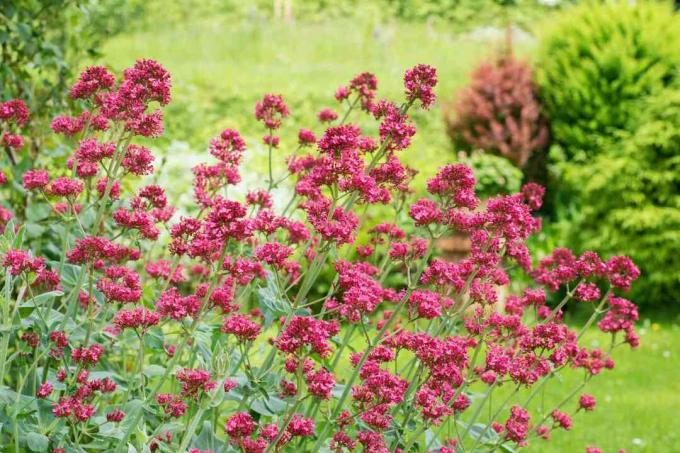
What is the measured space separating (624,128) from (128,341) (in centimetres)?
864

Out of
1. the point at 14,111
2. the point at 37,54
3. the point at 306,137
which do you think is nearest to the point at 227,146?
the point at 306,137

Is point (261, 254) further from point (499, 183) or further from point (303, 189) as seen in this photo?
point (499, 183)

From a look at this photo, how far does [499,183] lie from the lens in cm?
990

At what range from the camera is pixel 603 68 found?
422 inches

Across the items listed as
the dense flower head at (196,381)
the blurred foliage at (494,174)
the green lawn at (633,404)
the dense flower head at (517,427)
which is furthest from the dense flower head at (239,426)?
the blurred foliage at (494,174)

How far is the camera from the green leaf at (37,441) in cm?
250

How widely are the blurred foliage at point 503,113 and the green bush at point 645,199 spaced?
1841mm

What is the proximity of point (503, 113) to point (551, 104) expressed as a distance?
0.68m

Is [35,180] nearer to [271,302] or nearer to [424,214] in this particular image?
[271,302]

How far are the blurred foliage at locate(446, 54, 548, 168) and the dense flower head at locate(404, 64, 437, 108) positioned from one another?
8625mm

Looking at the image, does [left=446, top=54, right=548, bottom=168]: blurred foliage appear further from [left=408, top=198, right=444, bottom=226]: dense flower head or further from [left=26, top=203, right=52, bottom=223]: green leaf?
[left=408, top=198, right=444, bottom=226]: dense flower head

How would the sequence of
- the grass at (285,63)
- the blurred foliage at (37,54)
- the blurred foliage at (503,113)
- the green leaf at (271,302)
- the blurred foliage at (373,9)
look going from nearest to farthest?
1. the green leaf at (271,302)
2. the blurred foliage at (37,54)
3. the blurred foliage at (503,113)
4. the grass at (285,63)
5. the blurred foliage at (373,9)

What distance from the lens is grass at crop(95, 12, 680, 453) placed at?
6.12 m

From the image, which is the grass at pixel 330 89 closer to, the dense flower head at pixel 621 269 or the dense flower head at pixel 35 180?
the dense flower head at pixel 35 180
